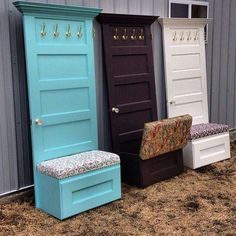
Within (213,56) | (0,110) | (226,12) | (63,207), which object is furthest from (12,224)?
(226,12)

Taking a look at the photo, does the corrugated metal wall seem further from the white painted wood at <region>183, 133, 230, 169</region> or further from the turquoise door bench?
the white painted wood at <region>183, 133, 230, 169</region>

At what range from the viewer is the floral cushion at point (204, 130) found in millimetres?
4465

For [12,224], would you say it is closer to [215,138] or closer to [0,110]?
[0,110]

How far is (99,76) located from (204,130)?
144cm

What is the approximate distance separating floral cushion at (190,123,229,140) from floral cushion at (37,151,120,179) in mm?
1289

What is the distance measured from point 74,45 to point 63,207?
1.43 m

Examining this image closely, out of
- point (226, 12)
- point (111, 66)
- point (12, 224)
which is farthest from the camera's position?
point (226, 12)

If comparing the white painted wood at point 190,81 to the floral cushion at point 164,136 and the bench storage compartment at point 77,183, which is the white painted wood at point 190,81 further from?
the bench storage compartment at point 77,183

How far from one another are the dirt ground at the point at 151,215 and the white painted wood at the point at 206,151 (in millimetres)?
482

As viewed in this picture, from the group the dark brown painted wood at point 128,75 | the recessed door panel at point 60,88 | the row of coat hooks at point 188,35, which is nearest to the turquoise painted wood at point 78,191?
the recessed door panel at point 60,88

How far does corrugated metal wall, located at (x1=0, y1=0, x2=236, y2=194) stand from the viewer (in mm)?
3316

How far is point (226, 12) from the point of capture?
17.5 feet

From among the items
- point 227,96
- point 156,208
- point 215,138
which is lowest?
point 156,208

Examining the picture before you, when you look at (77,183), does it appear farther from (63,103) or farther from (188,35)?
(188,35)
